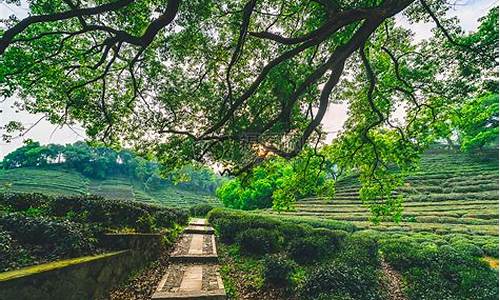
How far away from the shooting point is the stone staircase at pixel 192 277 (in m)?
5.24

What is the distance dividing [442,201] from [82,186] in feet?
216

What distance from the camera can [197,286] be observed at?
5844mm

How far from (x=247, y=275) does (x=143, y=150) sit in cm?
560

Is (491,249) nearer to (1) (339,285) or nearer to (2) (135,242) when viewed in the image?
(1) (339,285)

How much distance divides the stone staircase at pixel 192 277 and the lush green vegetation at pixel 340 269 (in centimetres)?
62

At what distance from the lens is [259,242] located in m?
9.72

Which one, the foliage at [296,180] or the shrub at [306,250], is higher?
the foliage at [296,180]

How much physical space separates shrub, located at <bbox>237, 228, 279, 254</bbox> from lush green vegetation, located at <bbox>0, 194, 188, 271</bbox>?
3.78 m

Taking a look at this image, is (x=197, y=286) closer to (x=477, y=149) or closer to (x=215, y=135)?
(x=215, y=135)

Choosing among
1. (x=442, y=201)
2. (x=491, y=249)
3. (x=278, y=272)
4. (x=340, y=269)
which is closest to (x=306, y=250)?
(x=278, y=272)

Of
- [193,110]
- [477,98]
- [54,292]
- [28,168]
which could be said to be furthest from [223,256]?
[28,168]

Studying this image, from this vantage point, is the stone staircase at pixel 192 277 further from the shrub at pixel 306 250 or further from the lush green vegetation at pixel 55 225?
the shrub at pixel 306 250

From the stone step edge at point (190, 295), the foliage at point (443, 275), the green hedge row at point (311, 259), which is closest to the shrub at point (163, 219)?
the green hedge row at point (311, 259)

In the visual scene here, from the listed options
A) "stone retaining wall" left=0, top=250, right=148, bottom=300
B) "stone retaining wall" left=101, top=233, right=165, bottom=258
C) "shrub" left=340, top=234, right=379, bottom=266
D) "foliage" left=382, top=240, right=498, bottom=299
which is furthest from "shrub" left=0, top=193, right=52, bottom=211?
"foliage" left=382, top=240, right=498, bottom=299
